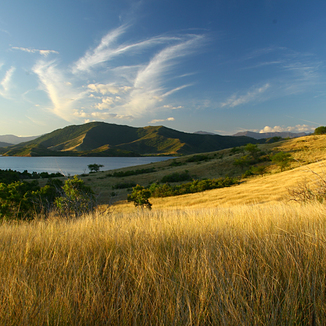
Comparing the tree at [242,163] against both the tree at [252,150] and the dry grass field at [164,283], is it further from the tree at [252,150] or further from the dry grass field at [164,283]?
the dry grass field at [164,283]

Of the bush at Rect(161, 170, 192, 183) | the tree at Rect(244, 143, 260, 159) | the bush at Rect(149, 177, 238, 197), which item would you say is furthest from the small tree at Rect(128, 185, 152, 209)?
the tree at Rect(244, 143, 260, 159)

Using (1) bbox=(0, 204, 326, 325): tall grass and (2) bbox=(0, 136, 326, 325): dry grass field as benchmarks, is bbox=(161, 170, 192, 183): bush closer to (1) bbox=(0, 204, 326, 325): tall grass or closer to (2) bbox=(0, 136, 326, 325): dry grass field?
(2) bbox=(0, 136, 326, 325): dry grass field

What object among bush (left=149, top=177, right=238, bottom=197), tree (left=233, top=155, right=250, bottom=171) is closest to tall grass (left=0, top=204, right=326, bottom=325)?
Result: bush (left=149, top=177, right=238, bottom=197)

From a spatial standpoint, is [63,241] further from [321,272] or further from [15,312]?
[321,272]

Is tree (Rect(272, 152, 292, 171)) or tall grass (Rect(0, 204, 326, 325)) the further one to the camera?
tree (Rect(272, 152, 292, 171))

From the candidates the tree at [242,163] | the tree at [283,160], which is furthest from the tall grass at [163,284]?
the tree at [242,163]

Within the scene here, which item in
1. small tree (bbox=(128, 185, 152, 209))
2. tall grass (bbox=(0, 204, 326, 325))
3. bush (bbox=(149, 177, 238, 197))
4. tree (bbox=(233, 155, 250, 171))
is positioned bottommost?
bush (bbox=(149, 177, 238, 197))

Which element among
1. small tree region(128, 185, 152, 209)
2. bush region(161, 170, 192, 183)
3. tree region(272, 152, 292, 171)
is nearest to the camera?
small tree region(128, 185, 152, 209)

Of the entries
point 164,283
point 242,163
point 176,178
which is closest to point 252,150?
point 242,163

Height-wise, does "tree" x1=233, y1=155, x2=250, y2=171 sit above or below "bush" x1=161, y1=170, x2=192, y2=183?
above

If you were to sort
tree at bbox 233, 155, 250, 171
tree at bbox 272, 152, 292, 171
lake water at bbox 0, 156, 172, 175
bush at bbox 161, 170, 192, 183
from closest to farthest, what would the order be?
1. tree at bbox 272, 152, 292, 171
2. bush at bbox 161, 170, 192, 183
3. tree at bbox 233, 155, 250, 171
4. lake water at bbox 0, 156, 172, 175

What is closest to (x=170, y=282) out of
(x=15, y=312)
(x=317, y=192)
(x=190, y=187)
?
(x=15, y=312)

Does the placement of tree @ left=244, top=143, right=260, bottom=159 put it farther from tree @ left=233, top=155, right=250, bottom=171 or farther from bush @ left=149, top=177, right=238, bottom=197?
bush @ left=149, top=177, right=238, bottom=197

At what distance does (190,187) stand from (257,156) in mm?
21004
